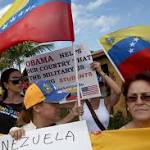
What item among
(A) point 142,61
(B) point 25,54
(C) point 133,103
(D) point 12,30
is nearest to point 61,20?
(D) point 12,30

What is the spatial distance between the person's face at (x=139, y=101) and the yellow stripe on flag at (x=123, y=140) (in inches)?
5.4

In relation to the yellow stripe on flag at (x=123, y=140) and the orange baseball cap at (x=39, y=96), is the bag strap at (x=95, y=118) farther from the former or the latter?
the yellow stripe on flag at (x=123, y=140)

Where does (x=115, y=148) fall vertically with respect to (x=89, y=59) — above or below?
below

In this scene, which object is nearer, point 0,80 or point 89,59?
point 89,59

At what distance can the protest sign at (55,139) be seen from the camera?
164 inches

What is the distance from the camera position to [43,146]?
429 cm

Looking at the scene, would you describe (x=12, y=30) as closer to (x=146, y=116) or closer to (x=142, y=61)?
(x=142, y=61)

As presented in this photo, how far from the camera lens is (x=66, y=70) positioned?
601 centimetres

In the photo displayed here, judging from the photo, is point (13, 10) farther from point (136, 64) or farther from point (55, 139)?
point (55, 139)

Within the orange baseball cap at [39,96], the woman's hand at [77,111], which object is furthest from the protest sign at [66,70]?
the orange baseball cap at [39,96]

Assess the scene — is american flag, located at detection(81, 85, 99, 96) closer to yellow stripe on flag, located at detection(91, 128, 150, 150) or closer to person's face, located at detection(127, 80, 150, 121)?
yellow stripe on flag, located at detection(91, 128, 150, 150)

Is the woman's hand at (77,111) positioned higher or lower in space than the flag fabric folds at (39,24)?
lower

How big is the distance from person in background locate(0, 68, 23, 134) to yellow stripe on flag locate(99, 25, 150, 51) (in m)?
1.08

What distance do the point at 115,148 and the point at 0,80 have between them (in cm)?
287
